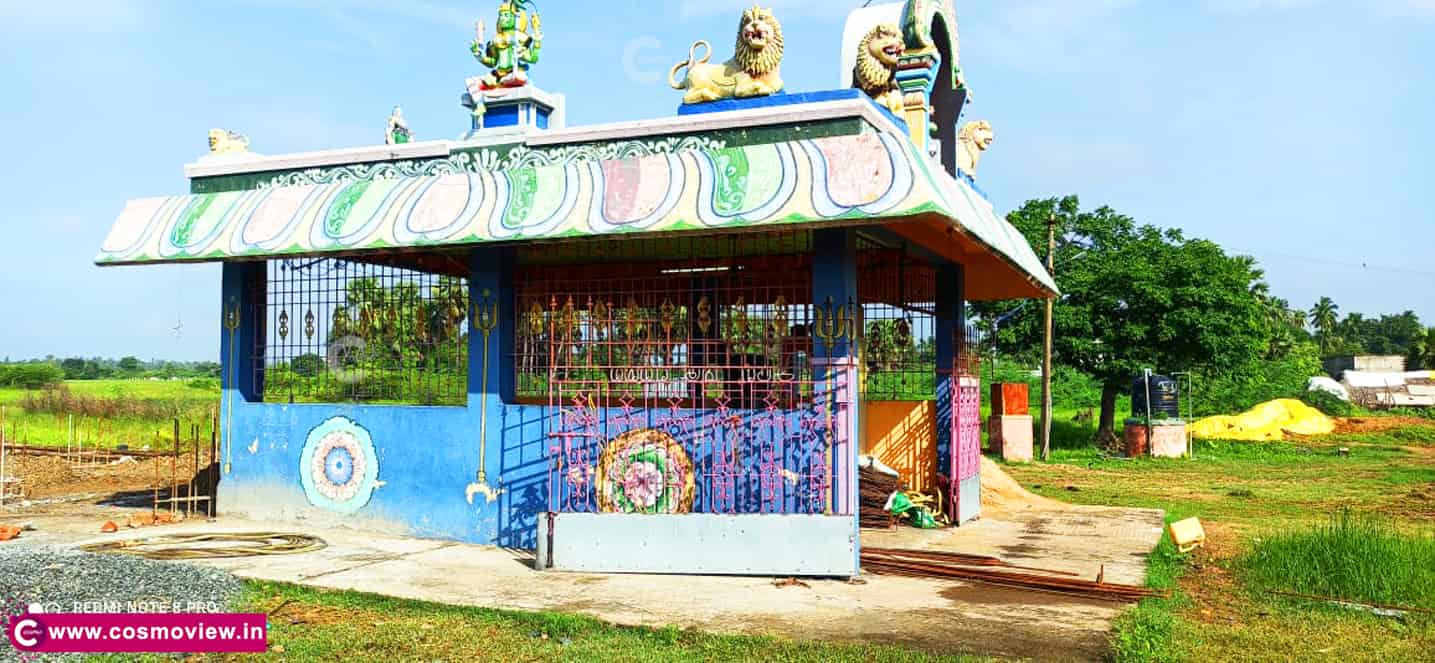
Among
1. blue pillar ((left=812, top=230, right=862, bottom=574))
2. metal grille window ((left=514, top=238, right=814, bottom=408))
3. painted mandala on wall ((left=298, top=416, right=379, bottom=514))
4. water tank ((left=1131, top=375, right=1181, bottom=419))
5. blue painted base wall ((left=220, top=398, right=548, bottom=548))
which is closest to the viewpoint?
blue pillar ((left=812, top=230, right=862, bottom=574))

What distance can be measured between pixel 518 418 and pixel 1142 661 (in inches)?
234

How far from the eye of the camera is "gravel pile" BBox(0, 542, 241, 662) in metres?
7.33

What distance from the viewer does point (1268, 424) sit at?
29.2 m

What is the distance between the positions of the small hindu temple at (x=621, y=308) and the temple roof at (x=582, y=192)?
0.03m

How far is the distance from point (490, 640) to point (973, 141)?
8237 millimetres

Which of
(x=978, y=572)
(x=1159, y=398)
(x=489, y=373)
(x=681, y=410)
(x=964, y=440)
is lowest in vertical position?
(x=978, y=572)

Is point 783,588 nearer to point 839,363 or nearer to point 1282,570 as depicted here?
point 839,363

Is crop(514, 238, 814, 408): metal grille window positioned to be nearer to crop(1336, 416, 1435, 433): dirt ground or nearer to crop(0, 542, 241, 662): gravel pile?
crop(0, 542, 241, 662): gravel pile

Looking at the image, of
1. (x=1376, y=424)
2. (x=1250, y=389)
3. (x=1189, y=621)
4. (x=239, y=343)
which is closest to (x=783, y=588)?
(x=1189, y=621)

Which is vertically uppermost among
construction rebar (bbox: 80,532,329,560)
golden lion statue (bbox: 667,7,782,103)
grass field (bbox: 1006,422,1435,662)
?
golden lion statue (bbox: 667,7,782,103)

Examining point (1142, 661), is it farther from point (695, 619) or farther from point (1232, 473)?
point (1232, 473)

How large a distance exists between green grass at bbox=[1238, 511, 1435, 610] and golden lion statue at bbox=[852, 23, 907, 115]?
4.96 m

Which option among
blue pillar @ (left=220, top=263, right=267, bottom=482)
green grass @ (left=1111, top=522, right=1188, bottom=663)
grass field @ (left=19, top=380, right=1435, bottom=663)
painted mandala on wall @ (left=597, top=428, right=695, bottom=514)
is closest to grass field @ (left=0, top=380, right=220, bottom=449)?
blue pillar @ (left=220, top=263, right=267, bottom=482)

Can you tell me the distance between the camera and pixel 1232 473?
2053 centimetres
